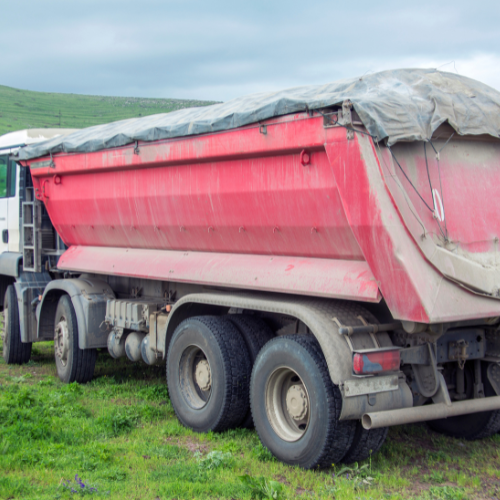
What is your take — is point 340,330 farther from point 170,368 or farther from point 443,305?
point 170,368

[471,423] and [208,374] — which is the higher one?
[208,374]

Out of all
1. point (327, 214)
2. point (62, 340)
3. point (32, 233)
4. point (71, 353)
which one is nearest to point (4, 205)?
point (32, 233)

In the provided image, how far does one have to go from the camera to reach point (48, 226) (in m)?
9.23

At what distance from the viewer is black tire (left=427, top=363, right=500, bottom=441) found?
5540 mm

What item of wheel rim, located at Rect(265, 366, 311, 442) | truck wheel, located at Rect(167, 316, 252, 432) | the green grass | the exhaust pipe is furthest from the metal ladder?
the exhaust pipe

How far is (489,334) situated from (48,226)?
6.37 m

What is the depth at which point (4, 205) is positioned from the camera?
9750 mm

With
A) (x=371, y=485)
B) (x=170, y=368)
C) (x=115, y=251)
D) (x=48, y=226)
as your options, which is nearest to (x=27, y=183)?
(x=48, y=226)

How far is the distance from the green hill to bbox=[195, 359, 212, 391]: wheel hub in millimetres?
53180

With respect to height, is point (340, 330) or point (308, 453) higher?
point (340, 330)

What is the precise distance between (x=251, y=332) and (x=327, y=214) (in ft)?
5.18

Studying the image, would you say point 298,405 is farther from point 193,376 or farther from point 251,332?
point 193,376

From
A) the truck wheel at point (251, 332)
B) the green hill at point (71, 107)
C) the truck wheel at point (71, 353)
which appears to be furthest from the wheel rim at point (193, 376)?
the green hill at point (71, 107)

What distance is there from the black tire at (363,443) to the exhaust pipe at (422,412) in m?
0.26
